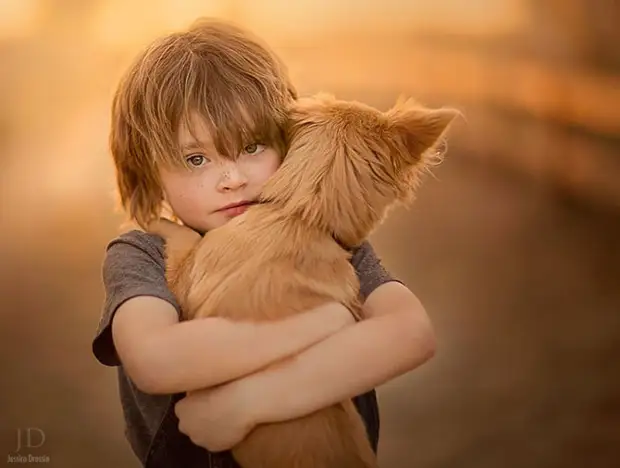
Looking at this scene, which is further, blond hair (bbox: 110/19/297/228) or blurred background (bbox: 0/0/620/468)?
blurred background (bbox: 0/0/620/468)

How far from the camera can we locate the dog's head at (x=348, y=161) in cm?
117

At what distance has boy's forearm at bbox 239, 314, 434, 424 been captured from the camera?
3.81 ft

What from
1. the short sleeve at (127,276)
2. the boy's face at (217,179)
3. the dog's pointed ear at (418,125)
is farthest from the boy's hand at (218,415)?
the dog's pointed ear at (418,125)

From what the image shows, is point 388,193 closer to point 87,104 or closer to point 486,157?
point 486,157

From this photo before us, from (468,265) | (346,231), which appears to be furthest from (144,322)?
(468,265)

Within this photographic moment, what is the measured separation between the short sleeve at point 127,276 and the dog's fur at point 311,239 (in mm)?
18

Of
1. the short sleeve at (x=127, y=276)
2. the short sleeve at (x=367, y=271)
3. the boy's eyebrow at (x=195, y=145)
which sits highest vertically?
the boy's eyebrow at (x=195, y=145)

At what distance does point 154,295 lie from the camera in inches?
45.6

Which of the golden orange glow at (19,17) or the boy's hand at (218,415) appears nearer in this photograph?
the boy's hand at (218,415)

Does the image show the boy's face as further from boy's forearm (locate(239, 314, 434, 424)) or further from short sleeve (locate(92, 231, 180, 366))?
boy's forearm (locate(239, 314, 434, 424))

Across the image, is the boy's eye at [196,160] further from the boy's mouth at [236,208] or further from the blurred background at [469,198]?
the blurred background at [469,198]

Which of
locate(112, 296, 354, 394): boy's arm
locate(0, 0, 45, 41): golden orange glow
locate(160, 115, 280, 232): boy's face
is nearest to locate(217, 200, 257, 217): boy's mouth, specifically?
locate(160, 115, 280, 232): boy's face

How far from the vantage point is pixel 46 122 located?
52.7 inches

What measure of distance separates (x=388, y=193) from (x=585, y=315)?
0.37 meters
